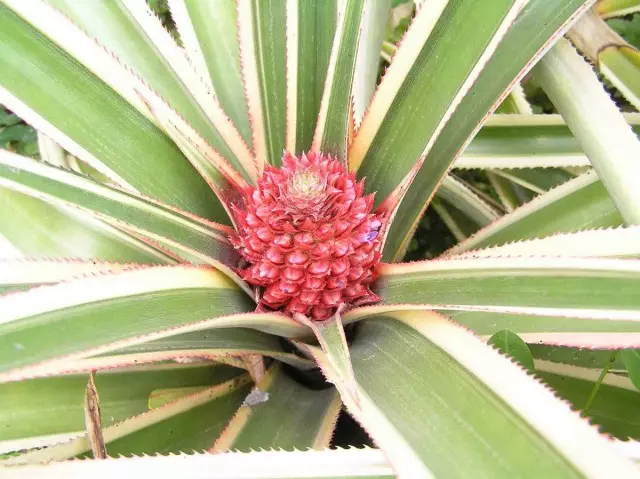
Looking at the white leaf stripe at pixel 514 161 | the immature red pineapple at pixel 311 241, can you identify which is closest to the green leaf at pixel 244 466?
the immature red pineapple at pixel 311 241

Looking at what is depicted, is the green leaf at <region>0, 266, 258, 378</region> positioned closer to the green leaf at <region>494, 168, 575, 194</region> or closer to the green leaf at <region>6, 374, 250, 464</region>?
the green leaf at <region>6, 374, 250, 464</region>

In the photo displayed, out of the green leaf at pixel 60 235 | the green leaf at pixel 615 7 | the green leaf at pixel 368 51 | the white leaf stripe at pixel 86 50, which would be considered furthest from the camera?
the green leaf at pixel 615 7

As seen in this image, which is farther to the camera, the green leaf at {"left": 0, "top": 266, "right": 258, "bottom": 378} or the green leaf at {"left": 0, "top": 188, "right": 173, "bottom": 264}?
the green leaf at {"left": 0, "top": 188, "right": 173, "bottom": 264}

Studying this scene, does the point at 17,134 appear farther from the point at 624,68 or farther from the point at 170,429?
the point at 624,68

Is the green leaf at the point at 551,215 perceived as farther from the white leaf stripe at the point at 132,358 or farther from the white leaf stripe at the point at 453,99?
the white leaf stripe at the point at 132,358

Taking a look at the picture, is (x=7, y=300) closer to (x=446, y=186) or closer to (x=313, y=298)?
(x=313, y=298)

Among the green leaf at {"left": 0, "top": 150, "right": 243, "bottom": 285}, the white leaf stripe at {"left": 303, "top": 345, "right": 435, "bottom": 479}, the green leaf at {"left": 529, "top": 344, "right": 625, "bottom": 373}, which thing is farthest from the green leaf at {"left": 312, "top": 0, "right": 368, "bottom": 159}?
the green leaf at {"left": 529, "top": 344, "right": 625, "bottom": 373}

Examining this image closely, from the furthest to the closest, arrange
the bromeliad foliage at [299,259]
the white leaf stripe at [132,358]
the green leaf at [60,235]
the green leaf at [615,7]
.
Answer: the green leaf at [615,7] < the green leaf at [60,235] < the white leaf stripe at [132,358] < the bromeliad foliage at [299,259]

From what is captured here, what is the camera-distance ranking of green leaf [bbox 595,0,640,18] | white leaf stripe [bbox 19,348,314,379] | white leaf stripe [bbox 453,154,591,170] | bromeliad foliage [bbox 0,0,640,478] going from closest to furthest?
bromeliad foliage [bbox 0,0,640,478], white leaf stripe [bbox 19,348,314,379], white leaf stripe [bbox 453,154,591,170], green leaf [bbox 595,0,640,18]
